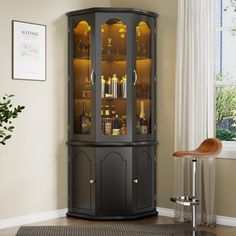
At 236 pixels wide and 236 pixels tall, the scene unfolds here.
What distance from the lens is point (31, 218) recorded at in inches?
256

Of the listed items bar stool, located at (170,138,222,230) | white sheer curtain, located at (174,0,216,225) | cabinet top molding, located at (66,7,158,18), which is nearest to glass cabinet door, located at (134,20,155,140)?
cabinet top molding, located at (66,7,158,18)

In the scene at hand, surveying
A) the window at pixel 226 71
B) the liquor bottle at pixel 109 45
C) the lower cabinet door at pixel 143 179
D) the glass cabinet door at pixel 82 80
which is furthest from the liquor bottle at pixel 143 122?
the window at pixel 226 71

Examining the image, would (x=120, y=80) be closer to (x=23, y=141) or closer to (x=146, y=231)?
(x=23, y=141)

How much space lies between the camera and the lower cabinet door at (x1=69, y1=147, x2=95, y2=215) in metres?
6.65

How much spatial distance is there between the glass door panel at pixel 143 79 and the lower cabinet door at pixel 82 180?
2.08 ft

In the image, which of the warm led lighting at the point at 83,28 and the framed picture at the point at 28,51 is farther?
the warm led lighting at the point at 83,28

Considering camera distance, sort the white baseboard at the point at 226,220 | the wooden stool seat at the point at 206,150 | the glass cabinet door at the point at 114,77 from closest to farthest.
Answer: the wooden stool seat at the point at 206,150 → the white baseboard at the point at 226,220 → the glass cabinet door at the point at 114,77

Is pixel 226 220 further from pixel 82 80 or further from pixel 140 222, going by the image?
pixel 82 80

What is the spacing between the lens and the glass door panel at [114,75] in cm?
666

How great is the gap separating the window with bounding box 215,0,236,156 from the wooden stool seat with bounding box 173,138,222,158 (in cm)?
52

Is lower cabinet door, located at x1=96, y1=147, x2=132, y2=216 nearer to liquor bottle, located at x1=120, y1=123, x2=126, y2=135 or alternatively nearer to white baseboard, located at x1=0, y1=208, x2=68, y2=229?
liquor bottle, located at x1=120, y1=123, x2=126, y2=135

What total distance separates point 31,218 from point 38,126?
994mm

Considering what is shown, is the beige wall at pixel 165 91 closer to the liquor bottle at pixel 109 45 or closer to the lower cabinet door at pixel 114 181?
the lower cabinet door at pixel 114 181

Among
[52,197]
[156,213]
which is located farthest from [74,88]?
[156,213]
